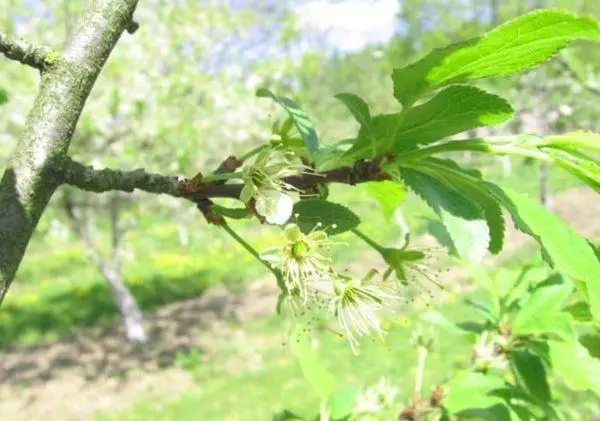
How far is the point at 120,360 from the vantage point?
8.11 m

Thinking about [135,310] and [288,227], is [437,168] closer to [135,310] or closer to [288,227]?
[288,227]

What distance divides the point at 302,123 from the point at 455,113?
0.16m

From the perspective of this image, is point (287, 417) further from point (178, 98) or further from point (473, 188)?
point (178, 98)

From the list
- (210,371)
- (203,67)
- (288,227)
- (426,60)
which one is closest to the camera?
(426,60)

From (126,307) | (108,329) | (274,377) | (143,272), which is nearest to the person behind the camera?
(274,377)

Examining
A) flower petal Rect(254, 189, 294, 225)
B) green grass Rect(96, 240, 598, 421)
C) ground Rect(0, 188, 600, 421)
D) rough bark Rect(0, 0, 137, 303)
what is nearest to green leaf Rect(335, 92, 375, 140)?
flower petal Rect(254, 189, 294, 225)

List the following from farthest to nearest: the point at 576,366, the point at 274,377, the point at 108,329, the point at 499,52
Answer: the point at 108,329
the point at 274,377
the point at 576,366
the point at 499,52

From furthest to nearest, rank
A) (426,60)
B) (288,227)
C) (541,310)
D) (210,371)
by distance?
1. (210,371)
2. (541,310)
3. (288,227)
4. (426,60)

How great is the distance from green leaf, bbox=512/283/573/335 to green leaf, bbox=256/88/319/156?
0.53 m

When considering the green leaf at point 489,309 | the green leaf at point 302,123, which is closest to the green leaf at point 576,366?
the green leaf at point 489,309

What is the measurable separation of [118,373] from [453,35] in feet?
17.2

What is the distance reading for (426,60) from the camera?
2.11ft

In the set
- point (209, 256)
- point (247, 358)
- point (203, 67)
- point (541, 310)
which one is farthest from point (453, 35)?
point (541, 310)

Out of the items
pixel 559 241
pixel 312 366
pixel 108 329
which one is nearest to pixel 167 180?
pixel 559 241
